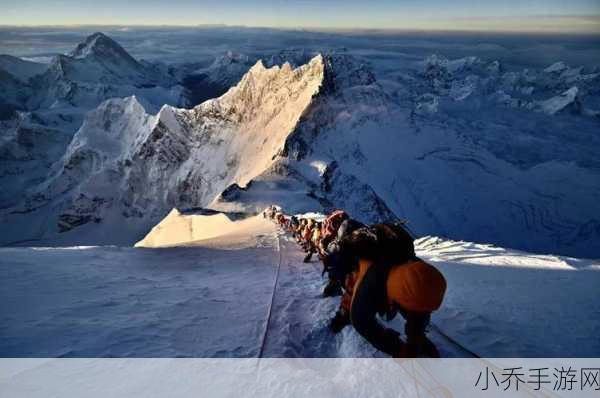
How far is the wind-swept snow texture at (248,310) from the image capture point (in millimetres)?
6320

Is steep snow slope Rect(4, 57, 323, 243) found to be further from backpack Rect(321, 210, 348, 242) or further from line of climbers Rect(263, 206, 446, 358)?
line of climbers Rect(263, 206, 446, 358)

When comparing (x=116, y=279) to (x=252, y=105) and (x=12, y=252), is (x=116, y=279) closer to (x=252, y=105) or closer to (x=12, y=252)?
(x=12, y=252)

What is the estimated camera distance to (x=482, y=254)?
14.2 meters

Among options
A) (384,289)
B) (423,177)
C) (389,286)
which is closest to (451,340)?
(384,289)

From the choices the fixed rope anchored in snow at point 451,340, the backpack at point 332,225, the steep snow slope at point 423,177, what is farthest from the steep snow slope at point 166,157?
the fixed rope anchored in snow at point 451,340

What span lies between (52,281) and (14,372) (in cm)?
470

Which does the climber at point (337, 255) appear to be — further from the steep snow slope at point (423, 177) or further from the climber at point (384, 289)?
the steep snow slope at point (423, 177)

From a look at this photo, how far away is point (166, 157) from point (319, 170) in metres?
58.9

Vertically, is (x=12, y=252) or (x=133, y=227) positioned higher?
(x=12, y=252)

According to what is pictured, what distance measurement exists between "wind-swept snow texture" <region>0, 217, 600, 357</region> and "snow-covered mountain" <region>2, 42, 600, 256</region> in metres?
47.5

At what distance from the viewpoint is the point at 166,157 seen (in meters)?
122

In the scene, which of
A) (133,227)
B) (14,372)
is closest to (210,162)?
(133,227)

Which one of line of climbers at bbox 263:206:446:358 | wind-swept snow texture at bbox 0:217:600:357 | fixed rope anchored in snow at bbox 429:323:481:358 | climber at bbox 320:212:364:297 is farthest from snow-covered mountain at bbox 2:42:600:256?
line of climbers at bbox 263:206:446:358

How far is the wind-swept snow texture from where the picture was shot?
6320 millimetres
